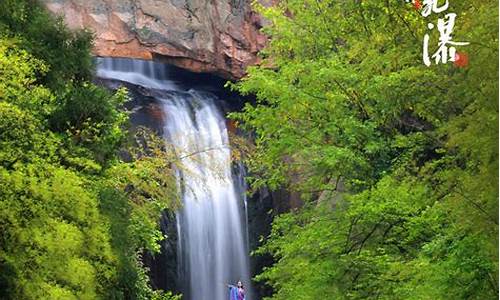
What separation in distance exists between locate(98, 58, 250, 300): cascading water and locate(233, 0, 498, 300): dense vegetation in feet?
32.1

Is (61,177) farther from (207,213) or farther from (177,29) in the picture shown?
(177,29)

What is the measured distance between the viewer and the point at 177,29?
26906 millimetres

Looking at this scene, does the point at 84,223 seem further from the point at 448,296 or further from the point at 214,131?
the point at 214,131

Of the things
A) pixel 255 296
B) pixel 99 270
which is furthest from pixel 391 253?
pixel 255 296

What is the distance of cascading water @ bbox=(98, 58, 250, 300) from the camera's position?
23.9 meters

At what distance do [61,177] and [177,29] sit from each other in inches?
716

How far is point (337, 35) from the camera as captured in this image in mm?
13586

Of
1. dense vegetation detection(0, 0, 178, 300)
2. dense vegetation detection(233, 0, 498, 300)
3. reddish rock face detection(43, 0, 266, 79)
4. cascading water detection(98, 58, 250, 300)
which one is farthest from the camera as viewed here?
reddish rock face detection(43, 0, 266, 79)

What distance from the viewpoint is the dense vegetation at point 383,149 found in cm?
663

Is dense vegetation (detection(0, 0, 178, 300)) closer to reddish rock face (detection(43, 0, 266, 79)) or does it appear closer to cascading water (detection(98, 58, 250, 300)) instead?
cascading water (detection(98, 58, 250, 300))

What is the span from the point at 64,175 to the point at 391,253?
A: 551cm

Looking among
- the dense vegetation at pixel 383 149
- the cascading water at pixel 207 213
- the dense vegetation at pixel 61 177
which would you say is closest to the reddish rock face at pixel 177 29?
the cascading water at pixel 207 213

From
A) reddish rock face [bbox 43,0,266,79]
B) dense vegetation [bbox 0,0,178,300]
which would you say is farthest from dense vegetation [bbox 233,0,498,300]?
reddish rock face [bbox 43,0,266,79]

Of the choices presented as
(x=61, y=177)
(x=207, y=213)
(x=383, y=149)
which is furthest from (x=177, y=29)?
(x=61, y=177)
